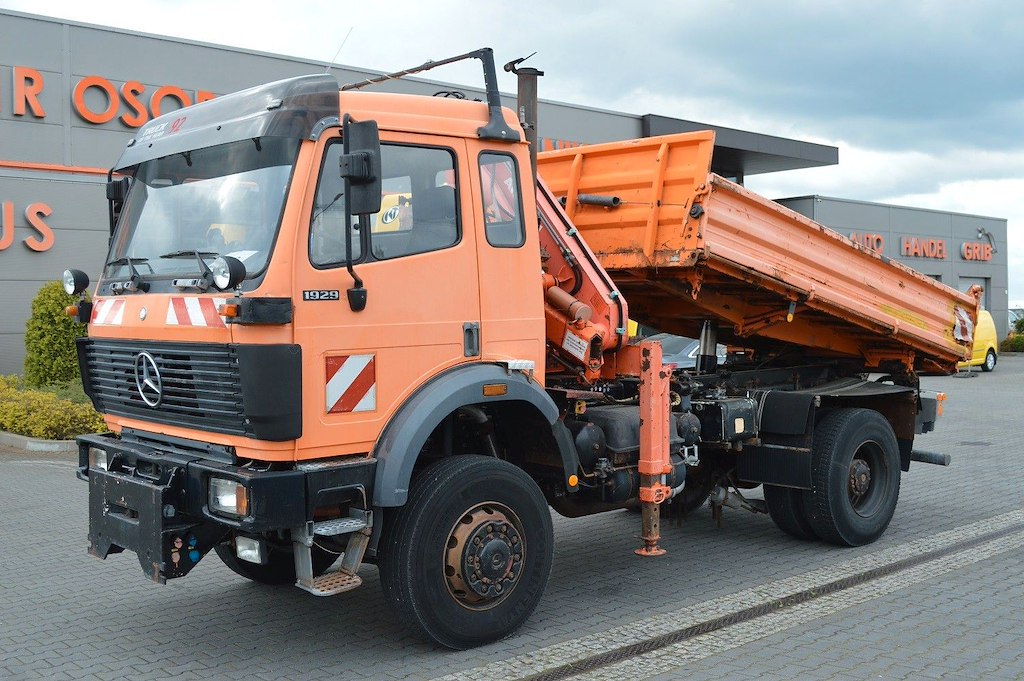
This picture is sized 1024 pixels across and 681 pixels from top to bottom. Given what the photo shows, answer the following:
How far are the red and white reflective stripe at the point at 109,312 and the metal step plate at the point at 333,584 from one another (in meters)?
1.71

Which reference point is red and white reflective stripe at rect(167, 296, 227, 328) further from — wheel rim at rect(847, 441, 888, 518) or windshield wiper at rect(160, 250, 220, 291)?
wheel rim at rect(847, 441, 888, 518)

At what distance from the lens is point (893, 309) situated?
26.7 feet

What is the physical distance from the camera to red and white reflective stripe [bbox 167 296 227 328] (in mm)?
4691

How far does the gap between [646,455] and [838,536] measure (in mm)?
2106

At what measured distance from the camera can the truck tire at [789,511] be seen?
760 cm

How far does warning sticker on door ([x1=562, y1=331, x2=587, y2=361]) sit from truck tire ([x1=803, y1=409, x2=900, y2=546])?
93.2 inches

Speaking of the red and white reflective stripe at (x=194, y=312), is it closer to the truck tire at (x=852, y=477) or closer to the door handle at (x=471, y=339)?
the door handle at (x=471, y=339)

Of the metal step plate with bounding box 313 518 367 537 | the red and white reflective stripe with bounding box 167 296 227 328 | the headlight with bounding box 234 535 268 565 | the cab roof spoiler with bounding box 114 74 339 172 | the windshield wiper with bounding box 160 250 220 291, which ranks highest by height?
the cab roof spoiler with bounding box 114 74 339 172

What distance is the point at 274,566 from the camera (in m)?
6.45

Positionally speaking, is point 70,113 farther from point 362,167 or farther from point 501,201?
point 362,167

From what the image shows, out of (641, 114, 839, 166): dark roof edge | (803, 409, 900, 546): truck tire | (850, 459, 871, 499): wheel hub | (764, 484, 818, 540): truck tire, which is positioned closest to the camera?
(803, 409, 900, 546): truck tire

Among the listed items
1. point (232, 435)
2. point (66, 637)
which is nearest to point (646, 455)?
point (232, 435)

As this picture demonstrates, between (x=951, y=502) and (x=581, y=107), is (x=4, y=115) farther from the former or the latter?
(x=951, y=502)

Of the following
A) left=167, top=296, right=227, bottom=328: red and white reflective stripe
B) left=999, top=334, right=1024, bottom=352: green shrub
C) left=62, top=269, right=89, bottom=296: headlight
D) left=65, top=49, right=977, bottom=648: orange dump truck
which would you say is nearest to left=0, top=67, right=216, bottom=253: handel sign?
left=62, top=269, right=89, bottom=296: headlight
